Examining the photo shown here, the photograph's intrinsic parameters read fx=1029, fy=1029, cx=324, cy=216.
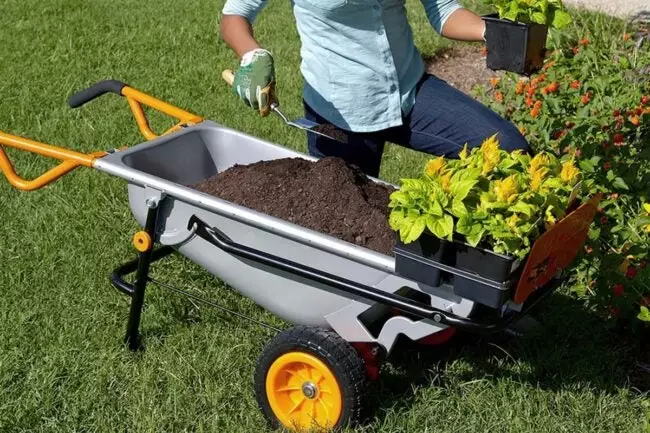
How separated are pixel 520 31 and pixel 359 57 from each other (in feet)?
1.72

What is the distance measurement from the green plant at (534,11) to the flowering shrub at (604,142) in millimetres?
482

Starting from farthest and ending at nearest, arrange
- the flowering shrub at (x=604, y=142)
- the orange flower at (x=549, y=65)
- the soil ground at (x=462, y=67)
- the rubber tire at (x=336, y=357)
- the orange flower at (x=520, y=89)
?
the soil ground at (x=462, y=67), the orange flower at (x=549, y=65), the orange flower at (x=520, y=89), the flowering shrub at (x=604, y=142), the rubber tire at (x=336, y=357)

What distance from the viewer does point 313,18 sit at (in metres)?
3.17

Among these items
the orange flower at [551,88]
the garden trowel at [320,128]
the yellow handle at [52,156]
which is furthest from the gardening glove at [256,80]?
the orange flower at [551,88]

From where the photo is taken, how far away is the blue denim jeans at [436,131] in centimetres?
313

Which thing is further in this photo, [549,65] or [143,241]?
[549,65]

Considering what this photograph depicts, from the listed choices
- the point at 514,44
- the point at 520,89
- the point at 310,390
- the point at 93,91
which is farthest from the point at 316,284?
the point at 520,89

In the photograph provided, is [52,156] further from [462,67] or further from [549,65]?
[462,67]

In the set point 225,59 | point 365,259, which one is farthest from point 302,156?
point 225,59

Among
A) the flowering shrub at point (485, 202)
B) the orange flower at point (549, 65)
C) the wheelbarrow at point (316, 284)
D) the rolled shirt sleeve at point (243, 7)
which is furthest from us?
the orange flower at point (549, 65)

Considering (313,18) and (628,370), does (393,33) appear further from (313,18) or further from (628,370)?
(628,370)

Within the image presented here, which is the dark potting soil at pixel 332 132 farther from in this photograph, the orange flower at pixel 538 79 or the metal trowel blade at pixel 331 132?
the orange flower at pixel 538 79

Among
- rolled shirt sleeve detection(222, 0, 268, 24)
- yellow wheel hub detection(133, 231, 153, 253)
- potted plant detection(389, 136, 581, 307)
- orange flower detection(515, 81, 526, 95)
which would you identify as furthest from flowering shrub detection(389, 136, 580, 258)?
orange flower detection(515, 81, 526, 95)

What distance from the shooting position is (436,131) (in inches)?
126
